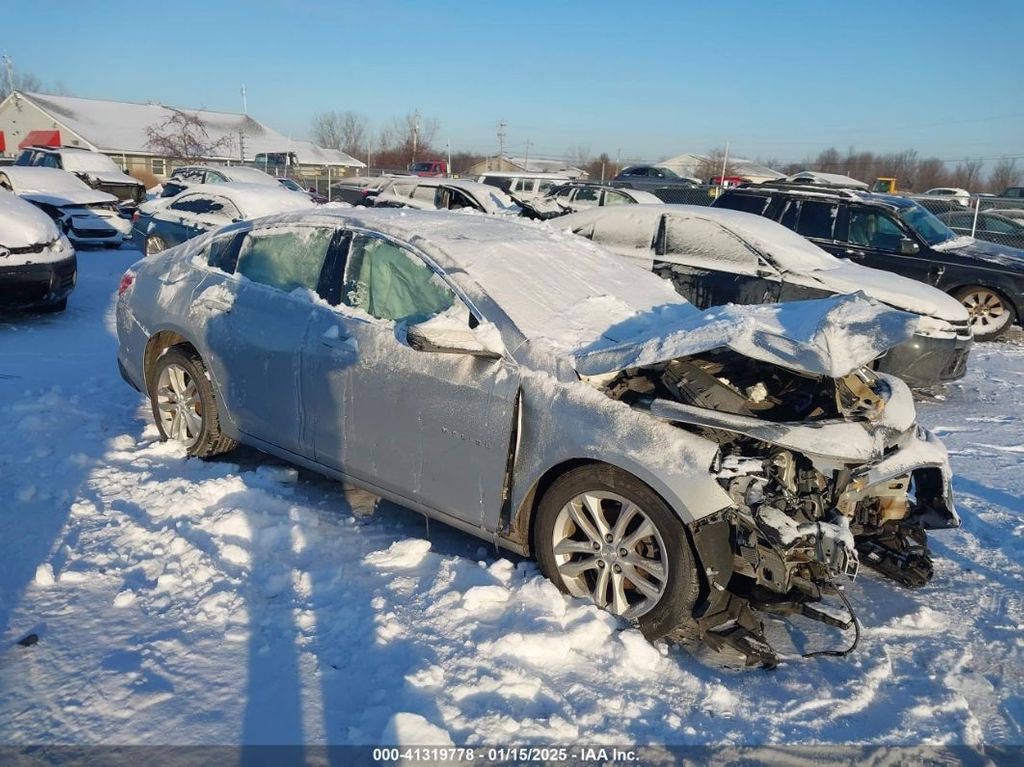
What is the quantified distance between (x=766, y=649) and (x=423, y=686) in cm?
136

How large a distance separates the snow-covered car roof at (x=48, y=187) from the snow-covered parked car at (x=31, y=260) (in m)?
6.66

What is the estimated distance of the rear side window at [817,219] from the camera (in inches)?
390

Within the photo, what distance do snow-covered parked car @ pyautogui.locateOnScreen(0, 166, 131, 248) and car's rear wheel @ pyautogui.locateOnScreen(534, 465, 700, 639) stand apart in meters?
14.1

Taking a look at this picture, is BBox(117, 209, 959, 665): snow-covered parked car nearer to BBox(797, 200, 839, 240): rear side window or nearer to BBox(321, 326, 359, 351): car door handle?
BBox(321, 326, 359, 351): car door handle

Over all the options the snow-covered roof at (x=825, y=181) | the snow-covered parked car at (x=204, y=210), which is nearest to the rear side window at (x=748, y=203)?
the snow-covered roof at (x=825, y=181)

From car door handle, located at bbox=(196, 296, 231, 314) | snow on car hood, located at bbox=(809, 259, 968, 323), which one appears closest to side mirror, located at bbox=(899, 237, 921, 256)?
snow on car hood, located at bbox=(809, 259, 968, 323)

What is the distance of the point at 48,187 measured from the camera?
1491 cm

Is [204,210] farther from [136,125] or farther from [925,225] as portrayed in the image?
[136,125]

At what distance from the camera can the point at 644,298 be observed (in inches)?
172

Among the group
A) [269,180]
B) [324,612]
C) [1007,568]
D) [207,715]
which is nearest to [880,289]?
[1007,568]

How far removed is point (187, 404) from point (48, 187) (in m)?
12.9

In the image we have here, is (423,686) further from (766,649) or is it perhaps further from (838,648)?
(838,648)

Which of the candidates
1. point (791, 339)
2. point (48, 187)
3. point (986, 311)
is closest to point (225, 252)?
point (791, 339)

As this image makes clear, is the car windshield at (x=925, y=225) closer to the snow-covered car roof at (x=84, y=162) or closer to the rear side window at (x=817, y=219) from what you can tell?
the rear side window at (x=817, y=219)
